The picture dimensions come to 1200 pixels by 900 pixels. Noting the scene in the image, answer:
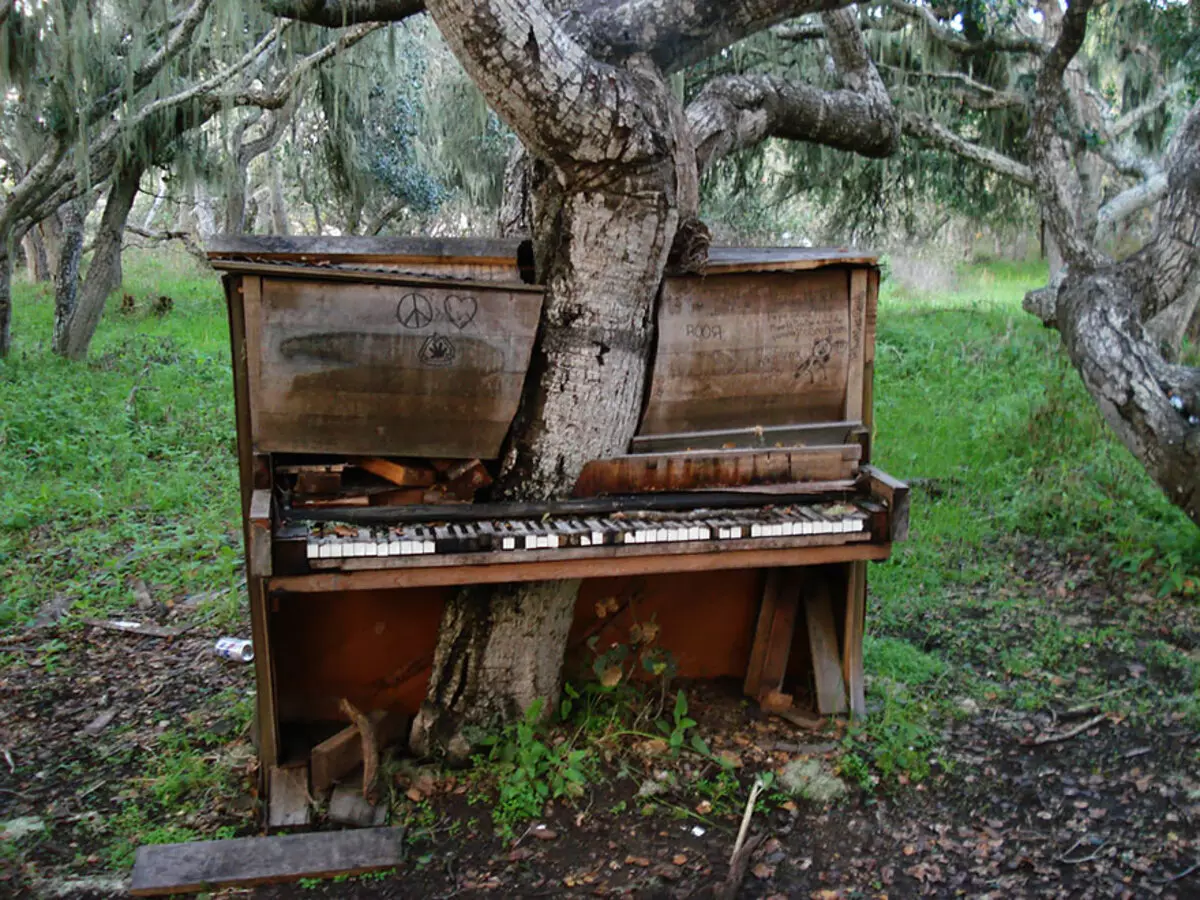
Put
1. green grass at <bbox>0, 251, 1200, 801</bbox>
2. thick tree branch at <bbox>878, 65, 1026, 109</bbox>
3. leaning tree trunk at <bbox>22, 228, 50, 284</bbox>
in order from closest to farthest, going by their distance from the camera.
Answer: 1. green grass at <bbox>0, 251, 1200, 801</bbox>
2. thick tree branch at <bbox>878, 65, 1026, 109</bbox>
3. leaning tree trunk at <bbox>22, 228, 50, 284</bbox>

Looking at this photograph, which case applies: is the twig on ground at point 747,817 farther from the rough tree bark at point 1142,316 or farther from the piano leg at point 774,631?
the rough tree bark at point 1142,316

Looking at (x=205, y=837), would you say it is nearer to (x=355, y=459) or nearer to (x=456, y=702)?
(x=456, y=702)

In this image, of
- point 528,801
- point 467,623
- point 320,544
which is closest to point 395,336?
point 320,544

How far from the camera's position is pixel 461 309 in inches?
169

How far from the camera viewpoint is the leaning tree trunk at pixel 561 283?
3.89m

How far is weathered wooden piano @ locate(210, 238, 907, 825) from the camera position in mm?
4070

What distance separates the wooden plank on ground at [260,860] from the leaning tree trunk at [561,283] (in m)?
0.64

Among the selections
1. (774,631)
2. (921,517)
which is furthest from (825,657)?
(921,517)

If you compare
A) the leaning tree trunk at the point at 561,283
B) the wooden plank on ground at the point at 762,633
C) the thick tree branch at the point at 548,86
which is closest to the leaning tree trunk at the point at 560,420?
the leaning tree trunk at the point at 561,283

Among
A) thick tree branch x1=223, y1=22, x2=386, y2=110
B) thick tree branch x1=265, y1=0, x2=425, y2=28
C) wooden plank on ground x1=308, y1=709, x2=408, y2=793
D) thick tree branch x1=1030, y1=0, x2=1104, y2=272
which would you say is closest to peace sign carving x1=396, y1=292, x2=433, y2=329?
wooden plank on ground x1=308, y1=709, x2=408, y2=793

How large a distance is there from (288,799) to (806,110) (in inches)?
186

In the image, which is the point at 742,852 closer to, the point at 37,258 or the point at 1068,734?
the point at 1068,734

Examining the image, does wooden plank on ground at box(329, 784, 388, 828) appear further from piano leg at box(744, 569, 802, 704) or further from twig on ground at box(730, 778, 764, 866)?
piano leg at box(744, 569, 802, 704)

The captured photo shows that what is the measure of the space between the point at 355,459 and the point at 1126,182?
1198cm
